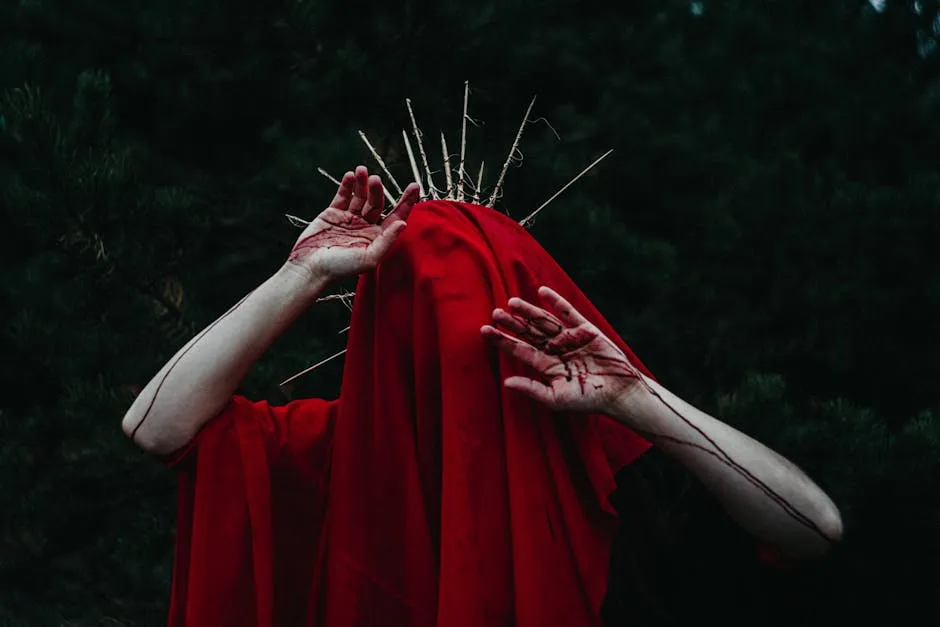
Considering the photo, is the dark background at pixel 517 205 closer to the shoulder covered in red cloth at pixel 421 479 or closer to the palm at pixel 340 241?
the shoulder covered in red cloth at pixel 421 479

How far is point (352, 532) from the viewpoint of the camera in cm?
164

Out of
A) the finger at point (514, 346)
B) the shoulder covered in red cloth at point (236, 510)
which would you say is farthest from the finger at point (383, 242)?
the shoulder covered in red cloth at point (236, 510)

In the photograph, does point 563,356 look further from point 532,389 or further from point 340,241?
point 340,241

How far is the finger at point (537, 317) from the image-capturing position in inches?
58.2

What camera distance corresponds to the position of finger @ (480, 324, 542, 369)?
1505 mm

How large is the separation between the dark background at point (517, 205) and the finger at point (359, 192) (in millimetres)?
919

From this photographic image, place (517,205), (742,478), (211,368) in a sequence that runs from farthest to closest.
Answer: (517,205) → (211,368) → (742,478)

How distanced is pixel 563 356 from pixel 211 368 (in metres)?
0.59

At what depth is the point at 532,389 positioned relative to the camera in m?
1.48

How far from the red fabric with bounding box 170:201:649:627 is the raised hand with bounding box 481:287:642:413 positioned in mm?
62

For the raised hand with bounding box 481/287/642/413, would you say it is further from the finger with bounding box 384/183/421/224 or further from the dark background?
the dark background

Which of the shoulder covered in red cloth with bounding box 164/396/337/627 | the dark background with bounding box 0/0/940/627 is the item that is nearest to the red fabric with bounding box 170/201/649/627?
the shoulder covered in red cloth with bounding box 164/396/337/627

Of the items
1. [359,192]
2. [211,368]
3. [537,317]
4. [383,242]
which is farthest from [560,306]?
[211,368]

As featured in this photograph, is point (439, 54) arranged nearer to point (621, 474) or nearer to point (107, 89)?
point (107, 89)
